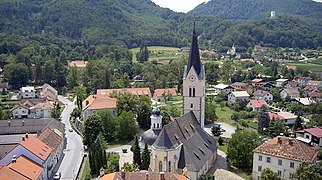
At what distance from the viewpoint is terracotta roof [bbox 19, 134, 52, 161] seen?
39169 millimetres

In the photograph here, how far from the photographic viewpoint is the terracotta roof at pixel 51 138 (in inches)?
1771

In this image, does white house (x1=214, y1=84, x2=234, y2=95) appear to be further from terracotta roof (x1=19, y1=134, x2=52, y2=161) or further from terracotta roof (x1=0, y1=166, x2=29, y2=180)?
terracotta roof (x1=0, y1=166, x2=29, y2=180)

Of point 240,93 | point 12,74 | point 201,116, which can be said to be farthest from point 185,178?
point 12,74

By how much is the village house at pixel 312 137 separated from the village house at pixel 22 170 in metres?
33.3

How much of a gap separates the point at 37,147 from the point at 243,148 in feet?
75.2

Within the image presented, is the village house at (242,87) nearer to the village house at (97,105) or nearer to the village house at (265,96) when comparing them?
the village house at (265,96)

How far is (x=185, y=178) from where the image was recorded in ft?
107

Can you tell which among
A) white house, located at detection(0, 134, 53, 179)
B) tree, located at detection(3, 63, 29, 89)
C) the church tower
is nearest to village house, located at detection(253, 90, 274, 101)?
the church tower

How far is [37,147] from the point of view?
4094cm

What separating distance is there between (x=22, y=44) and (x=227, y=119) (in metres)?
86.2

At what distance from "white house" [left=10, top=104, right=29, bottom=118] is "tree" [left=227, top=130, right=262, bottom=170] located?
4199 cm

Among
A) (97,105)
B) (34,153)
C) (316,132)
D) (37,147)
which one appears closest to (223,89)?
(97,105)

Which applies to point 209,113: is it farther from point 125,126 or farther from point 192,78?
point 192,78

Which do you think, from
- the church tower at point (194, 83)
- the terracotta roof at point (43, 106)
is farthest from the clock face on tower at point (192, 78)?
the terracotta roof at point (43, 106)
